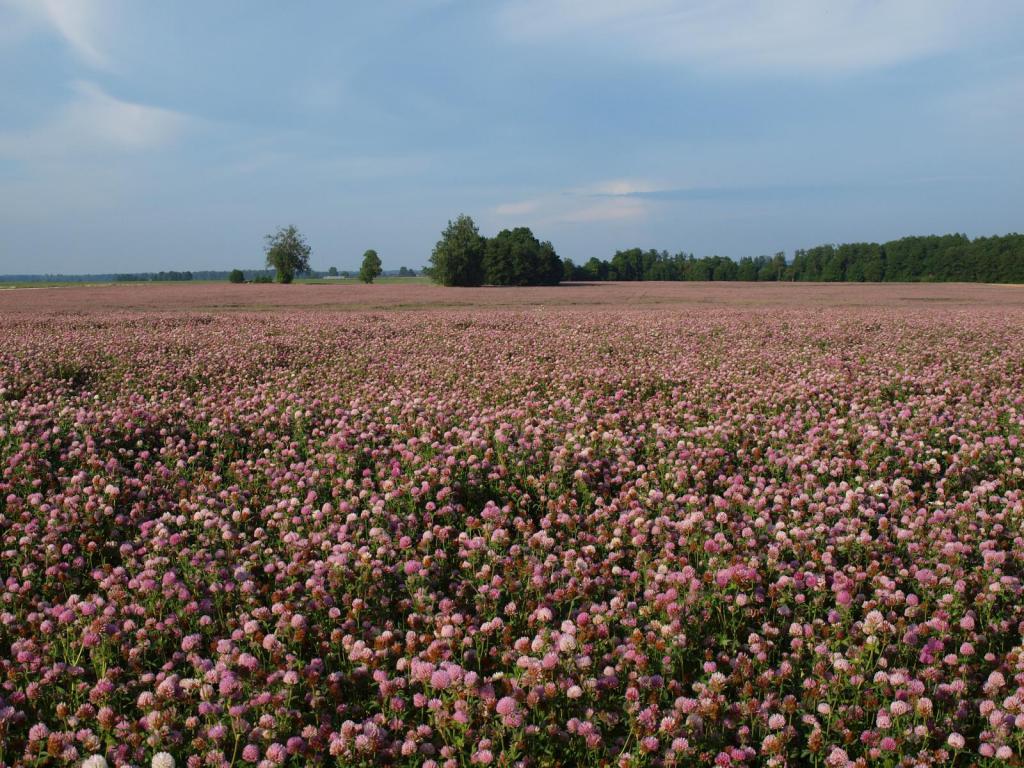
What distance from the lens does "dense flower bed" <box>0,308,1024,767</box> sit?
2.64 m

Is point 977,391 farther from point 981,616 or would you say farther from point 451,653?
point 451,653

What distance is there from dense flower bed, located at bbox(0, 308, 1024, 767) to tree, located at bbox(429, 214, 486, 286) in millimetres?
83745

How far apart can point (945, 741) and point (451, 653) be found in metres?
2.13

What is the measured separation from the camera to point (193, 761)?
7.96ft

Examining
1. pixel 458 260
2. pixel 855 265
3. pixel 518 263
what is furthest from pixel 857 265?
pixel 458 260

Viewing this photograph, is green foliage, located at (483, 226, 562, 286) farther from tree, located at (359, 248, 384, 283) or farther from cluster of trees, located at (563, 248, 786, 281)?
cluster of trees, located at (563, 248, 786, 281)

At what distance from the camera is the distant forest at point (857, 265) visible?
376 feet

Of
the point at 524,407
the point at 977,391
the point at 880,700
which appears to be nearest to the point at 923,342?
the point at 977,391

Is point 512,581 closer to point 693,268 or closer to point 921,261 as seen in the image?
point 921,261

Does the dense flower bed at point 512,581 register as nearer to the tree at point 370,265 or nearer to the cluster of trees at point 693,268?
the tree at point 370,265

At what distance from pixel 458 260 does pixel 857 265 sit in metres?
93.4

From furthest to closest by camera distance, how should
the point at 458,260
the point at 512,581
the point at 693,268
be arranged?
the point at 693,268 → the point at 458,260 → the point at 512,581

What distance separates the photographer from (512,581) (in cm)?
372

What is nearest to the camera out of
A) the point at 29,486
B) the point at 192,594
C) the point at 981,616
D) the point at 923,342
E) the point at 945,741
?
the point at 945,741
